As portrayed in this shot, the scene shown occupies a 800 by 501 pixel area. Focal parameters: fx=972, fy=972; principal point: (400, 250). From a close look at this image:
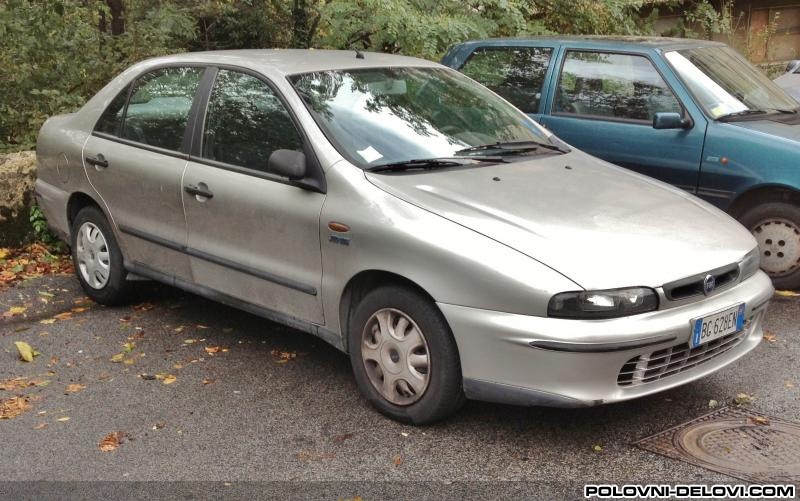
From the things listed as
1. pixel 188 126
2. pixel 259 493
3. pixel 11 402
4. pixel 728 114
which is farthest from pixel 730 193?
pixel 11 402

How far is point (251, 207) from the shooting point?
5.12 m

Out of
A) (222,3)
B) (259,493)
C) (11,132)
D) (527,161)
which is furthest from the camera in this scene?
(222,3)

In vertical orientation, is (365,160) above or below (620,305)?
above

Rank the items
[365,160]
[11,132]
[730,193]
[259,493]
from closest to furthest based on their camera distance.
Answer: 1. [259,493]
2. [365,160]
3. [730,193]
4. [11,132]

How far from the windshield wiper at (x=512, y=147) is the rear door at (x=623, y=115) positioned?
57.6 inches

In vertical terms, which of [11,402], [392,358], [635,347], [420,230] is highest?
[420,230]

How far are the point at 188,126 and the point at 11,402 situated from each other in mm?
1811

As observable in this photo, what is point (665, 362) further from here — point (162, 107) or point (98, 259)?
point (98, 259)

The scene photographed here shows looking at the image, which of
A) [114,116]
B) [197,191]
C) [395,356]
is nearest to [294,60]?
[197,191]

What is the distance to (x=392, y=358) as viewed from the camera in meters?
4.56

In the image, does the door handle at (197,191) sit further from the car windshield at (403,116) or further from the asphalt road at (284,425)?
the asphalt road at (284,425)

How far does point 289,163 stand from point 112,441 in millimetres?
1560

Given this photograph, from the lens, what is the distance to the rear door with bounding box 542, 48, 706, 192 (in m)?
6.78

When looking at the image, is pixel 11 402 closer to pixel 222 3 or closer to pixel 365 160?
pixel 365 160
